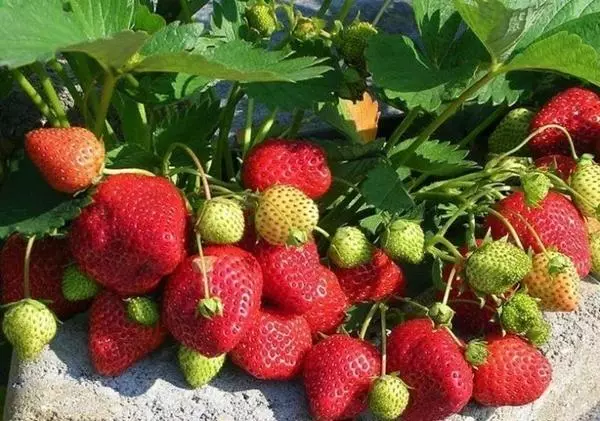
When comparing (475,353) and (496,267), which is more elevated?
(496,267)

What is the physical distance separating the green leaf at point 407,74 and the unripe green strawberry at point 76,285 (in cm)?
45

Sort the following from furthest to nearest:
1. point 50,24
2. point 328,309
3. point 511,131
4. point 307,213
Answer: point 511,131, point 328,309, point 307,213, point 50,24

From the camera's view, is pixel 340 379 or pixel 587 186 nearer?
pixel 340 379

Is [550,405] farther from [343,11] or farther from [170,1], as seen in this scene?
[170,1]


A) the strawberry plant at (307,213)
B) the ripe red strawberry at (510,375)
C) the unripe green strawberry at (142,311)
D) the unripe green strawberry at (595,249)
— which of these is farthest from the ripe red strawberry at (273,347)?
the unripe green strawberry at (595,249)

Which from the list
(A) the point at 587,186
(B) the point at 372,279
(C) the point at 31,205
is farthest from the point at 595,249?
(C) the point at 31,205

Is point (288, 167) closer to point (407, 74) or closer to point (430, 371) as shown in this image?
point (407, 74)

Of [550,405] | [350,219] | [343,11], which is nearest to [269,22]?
[343,11]

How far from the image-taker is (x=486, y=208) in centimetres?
142

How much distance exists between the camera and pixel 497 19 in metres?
1.23

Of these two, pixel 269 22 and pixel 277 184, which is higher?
pixel 269 22

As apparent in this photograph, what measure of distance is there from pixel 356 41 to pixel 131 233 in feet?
1.40

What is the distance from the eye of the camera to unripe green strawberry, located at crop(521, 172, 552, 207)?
4.53 feet

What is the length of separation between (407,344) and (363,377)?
0.23 feet
